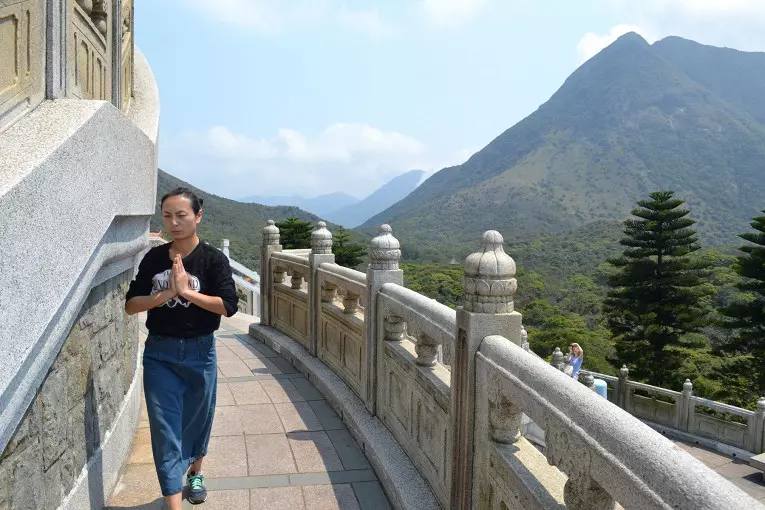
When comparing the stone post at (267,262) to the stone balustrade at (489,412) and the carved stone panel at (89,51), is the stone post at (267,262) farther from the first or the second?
the carved stone panel at (89,51)

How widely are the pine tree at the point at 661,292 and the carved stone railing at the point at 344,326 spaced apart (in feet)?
68.8

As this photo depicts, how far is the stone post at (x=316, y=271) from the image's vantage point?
5996mm

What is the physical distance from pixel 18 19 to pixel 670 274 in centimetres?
2551

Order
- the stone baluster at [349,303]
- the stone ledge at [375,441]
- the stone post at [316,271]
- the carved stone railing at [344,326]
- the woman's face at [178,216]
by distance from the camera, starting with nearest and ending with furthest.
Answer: the woman's face at [178,216] → the stone ledge at [375,441] → the carved stone railing at [344,326] → the stone baluster at [349,303] → the stone post at [316,271]

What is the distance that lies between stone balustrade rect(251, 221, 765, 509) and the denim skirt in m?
1.18

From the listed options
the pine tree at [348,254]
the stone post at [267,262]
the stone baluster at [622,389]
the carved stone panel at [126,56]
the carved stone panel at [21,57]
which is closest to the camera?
the carved stone panel at [21,57]

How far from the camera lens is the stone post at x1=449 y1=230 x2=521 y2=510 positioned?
2586 millimetres

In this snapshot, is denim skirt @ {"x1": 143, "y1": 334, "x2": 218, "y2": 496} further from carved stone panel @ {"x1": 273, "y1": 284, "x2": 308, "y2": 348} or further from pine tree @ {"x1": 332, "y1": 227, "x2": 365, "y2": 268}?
pine tree @ {"x1": 332, "y1": 227, "x2": 365, "y2": 268}

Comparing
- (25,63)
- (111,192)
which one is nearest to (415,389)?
(111,192)

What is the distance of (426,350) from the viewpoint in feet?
11.3

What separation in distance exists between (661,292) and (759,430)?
1198 cm

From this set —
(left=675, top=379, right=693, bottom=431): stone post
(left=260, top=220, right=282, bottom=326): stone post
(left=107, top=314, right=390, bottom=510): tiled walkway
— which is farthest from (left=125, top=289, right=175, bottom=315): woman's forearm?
(left=675, top=379, right=693, bottom=431): stone post

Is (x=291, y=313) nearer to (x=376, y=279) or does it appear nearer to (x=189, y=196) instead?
(x=376, y=279)

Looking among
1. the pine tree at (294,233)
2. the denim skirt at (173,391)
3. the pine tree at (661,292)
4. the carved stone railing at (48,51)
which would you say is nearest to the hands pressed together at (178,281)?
the denim skirt at (173,391)
